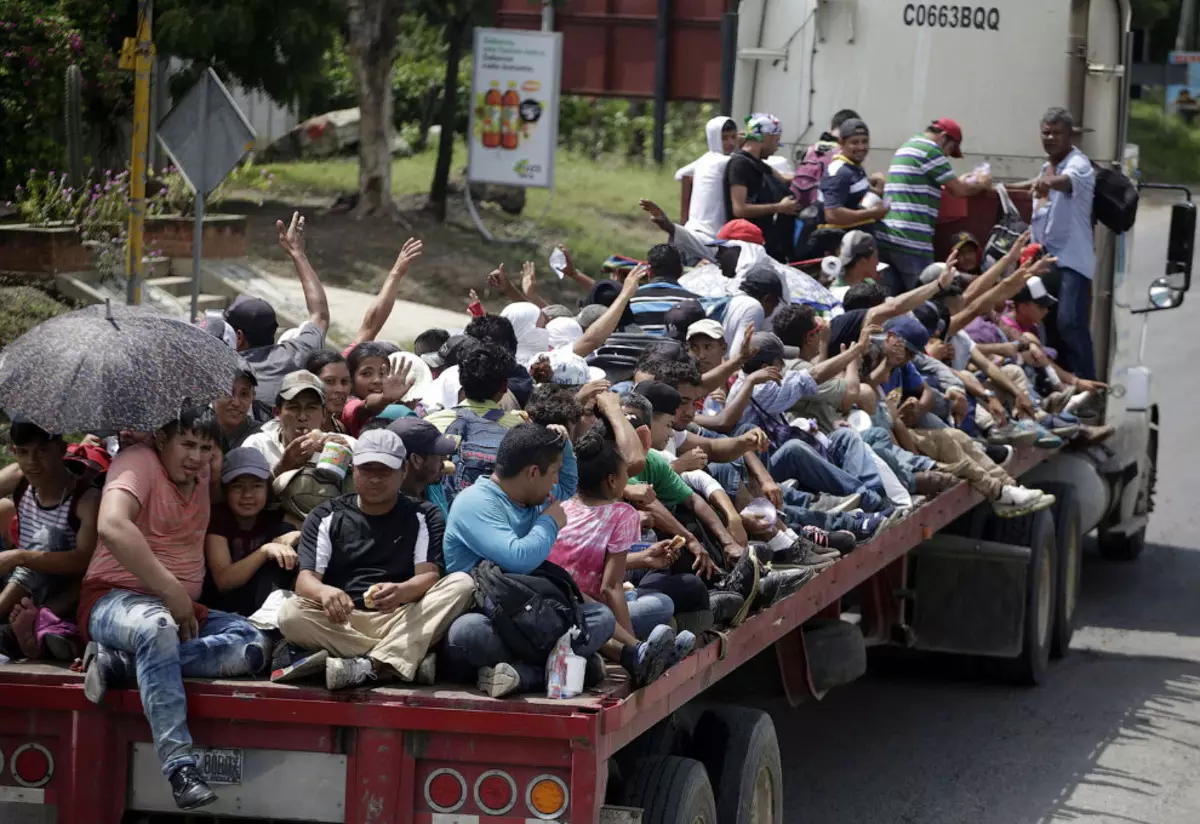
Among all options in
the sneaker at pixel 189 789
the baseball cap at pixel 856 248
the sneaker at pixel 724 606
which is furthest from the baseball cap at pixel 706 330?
the sneaker at pixel 189 789

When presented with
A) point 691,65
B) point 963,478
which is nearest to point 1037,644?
point 963,478

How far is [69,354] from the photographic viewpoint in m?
5.68

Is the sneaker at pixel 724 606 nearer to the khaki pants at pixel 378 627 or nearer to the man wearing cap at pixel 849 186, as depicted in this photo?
the khaki pants at pixel 378 627

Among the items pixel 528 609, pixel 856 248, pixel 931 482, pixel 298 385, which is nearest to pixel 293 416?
pixel 298 385

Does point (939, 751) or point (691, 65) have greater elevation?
point (691, 65)

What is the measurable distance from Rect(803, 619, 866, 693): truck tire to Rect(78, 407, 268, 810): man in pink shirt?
3.06 meters

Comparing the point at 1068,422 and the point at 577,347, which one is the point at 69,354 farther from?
the point at 1068,422

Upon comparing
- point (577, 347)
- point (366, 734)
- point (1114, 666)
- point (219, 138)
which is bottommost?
point (1114, 666)

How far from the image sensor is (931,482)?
29.7 ft

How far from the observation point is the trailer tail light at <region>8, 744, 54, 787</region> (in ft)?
17.6

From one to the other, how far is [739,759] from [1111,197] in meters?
6.84

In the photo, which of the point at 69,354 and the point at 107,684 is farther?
the point at 69,354

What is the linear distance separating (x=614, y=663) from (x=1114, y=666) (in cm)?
635

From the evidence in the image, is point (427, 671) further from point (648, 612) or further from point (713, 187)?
point (713, 187)
